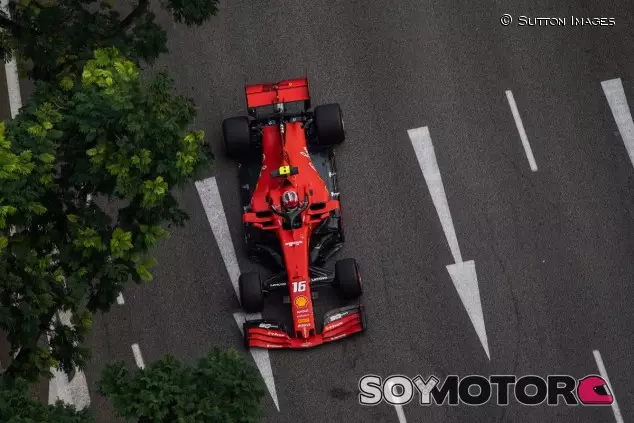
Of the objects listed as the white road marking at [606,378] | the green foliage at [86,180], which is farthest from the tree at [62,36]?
the white road marking at [606,378]

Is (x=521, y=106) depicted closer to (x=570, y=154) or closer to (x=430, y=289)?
(x=570, y=154)

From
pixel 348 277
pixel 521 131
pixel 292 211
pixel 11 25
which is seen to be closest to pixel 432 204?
pixel 521 131

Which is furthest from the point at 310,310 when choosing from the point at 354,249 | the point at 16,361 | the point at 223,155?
the point at 16,361

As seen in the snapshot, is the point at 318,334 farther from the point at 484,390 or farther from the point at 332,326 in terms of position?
the point at 484,390

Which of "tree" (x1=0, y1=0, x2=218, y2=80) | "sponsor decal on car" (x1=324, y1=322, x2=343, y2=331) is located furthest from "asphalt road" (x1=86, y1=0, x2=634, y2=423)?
"tree" (x1=0, y1=0, x2=218, y2=80)

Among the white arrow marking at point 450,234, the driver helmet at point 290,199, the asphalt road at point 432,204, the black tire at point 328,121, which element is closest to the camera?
the driver helmet at point 290,199

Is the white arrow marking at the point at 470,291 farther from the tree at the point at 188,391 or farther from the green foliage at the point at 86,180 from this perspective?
the tree at the point at 188,391
